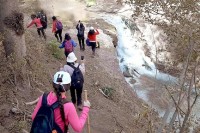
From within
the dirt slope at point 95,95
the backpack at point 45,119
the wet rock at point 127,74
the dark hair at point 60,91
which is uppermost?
the dark hair at point 60,91

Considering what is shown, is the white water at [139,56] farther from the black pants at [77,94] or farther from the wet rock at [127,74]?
the black pants at [77,94]

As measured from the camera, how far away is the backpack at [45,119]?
4.16 m

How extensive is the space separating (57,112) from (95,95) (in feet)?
24.2

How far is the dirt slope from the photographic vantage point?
749cm

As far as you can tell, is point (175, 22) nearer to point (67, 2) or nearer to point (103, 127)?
point (103, 127)

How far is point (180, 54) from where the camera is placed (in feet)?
32.6

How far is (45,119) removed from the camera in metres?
4.19

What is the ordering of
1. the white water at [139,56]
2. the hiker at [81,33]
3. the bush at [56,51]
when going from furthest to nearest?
1. the white water at [139,56]
2. the hiker at [81,33]
3. the bush at [56,51]

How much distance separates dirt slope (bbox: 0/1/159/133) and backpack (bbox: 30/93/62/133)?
2.58m

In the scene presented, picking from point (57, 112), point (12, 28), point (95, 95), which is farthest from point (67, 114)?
point (95, 95)

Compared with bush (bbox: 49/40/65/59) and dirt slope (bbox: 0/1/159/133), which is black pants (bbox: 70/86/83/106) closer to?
dirt slope (bbox: 0/1/159/133)

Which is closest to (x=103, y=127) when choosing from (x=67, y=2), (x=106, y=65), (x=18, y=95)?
(x=18, y=95)

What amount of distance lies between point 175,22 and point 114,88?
410 centimetres

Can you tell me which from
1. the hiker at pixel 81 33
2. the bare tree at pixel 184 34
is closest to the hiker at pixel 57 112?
the bare tree at pixel 184 34
